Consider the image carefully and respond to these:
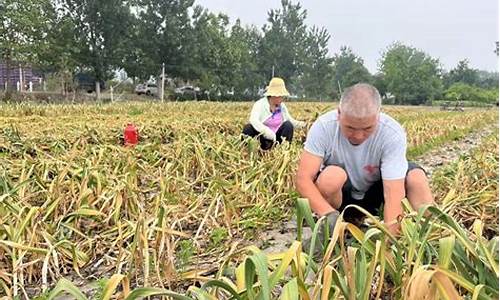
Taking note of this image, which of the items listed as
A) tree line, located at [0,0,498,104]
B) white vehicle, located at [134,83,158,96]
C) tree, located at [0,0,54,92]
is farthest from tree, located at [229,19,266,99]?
tree, located at [0,0,54,92]

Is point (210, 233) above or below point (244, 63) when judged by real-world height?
below

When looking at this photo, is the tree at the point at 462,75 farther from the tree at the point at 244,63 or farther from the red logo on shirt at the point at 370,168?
the red logo on shirt at the point at 370,168

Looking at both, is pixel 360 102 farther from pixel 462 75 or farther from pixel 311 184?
pixel 462 75

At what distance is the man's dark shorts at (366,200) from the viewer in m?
2.40

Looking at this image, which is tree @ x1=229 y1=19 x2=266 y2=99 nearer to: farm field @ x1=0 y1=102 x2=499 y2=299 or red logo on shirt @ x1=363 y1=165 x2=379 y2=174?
farm field @ x1=0 y1=102 x2=499 y2=299

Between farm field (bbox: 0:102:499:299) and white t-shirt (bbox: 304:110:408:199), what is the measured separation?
28cm

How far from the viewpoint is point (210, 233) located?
2.45 metres

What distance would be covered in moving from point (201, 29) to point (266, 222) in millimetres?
31607

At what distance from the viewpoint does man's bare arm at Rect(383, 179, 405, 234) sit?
1.98 m

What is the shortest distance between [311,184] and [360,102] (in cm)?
46

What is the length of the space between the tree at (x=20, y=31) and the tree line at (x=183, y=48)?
43mm

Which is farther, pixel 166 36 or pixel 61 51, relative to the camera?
pixel 166 36

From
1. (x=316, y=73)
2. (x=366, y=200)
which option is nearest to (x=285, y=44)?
(x=316, y=73)

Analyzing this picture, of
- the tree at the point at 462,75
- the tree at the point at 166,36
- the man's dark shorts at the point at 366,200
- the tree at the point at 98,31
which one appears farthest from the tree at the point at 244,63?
the man's dark shorts at the point at 366,200
